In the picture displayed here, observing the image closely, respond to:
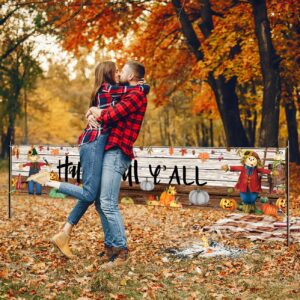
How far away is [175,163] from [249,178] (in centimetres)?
114

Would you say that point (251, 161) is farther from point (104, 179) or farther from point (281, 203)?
point (104, 179)

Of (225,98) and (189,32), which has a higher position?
(189,32)

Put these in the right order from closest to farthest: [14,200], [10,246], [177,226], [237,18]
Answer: [10,246] < [177,226] < [14,200] < [237,18]

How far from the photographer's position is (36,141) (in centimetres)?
5112

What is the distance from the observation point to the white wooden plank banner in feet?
24.0

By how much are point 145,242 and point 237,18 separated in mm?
10959

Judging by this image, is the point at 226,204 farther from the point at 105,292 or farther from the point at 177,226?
the point at 105,292

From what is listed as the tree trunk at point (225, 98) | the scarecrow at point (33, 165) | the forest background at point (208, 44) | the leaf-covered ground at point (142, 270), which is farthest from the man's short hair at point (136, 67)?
the tree trunk at point (225, 98)

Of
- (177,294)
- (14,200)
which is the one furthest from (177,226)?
(14,200)

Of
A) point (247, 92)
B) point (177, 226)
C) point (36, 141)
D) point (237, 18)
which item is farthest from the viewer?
point (36, 141)

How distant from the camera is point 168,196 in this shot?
25.7 feet

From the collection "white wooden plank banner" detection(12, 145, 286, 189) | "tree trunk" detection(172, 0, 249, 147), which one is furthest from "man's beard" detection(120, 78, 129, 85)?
"tree trunk" detection(172, 0, 249, 147)

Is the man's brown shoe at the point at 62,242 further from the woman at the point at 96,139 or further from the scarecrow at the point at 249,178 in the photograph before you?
the scarecrow at the point at 249,178

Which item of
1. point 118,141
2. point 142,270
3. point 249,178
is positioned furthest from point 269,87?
point 142,270
